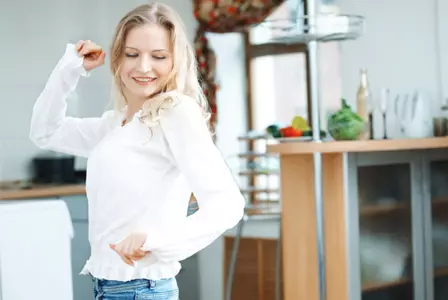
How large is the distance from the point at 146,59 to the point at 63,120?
267 millimetres

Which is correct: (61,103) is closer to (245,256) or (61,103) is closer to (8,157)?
(245,256)

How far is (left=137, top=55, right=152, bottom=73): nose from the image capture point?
1239mm

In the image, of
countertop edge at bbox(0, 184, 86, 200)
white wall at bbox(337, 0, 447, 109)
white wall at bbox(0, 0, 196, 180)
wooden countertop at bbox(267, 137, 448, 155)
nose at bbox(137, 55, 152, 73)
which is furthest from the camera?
white wall at bbox(0, 0, 196, 180)

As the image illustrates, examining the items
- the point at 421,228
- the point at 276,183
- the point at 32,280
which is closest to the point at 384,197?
the point at 421,228

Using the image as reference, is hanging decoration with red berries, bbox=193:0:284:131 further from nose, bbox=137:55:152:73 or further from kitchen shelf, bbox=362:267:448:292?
nose, bbox=137:55:152:73

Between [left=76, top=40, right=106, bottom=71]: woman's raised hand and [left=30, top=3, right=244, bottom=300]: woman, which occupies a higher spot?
[left=76, top=40, right=106, bottom=71]: woman's raised hand

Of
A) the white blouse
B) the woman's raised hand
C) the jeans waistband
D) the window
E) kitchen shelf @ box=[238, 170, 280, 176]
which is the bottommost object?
the jeans waistband

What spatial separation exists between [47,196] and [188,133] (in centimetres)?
335

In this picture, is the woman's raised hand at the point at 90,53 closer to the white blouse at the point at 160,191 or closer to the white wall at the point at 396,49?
the white blouse at the point at 160,191

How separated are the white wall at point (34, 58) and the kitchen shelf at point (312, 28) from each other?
7.15 feet

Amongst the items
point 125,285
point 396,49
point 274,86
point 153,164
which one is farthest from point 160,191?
point 274,86

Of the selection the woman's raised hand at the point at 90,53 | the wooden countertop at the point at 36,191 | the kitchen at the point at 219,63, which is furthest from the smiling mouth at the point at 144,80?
the wooden countertop at the point at 36,191

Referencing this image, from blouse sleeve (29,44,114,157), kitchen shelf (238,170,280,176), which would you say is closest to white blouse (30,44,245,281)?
blouse sleeve (29,44,114,157)

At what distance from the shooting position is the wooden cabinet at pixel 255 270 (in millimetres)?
4109
